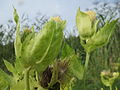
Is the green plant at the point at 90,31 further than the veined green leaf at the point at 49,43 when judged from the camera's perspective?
Yes

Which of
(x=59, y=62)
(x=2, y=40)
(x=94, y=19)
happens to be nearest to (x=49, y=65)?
(x=59, y=62)

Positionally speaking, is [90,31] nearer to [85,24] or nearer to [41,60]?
[85,24]

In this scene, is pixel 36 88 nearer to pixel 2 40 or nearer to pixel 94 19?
pixel 94 19

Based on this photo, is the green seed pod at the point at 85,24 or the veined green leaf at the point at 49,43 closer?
the veined green leaf at the point at 49,43

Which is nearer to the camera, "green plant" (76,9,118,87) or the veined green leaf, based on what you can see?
the veined green leaf

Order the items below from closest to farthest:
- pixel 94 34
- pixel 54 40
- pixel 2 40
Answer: pixel 54 40
pixel 94 34
pixel 2 40

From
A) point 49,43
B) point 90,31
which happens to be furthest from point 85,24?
point 49,43

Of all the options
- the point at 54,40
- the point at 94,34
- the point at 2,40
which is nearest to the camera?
the point at 54,40

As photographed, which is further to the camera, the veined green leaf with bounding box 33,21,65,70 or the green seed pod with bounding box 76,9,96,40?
the green seed pod with bounding box 76,9,96,40
